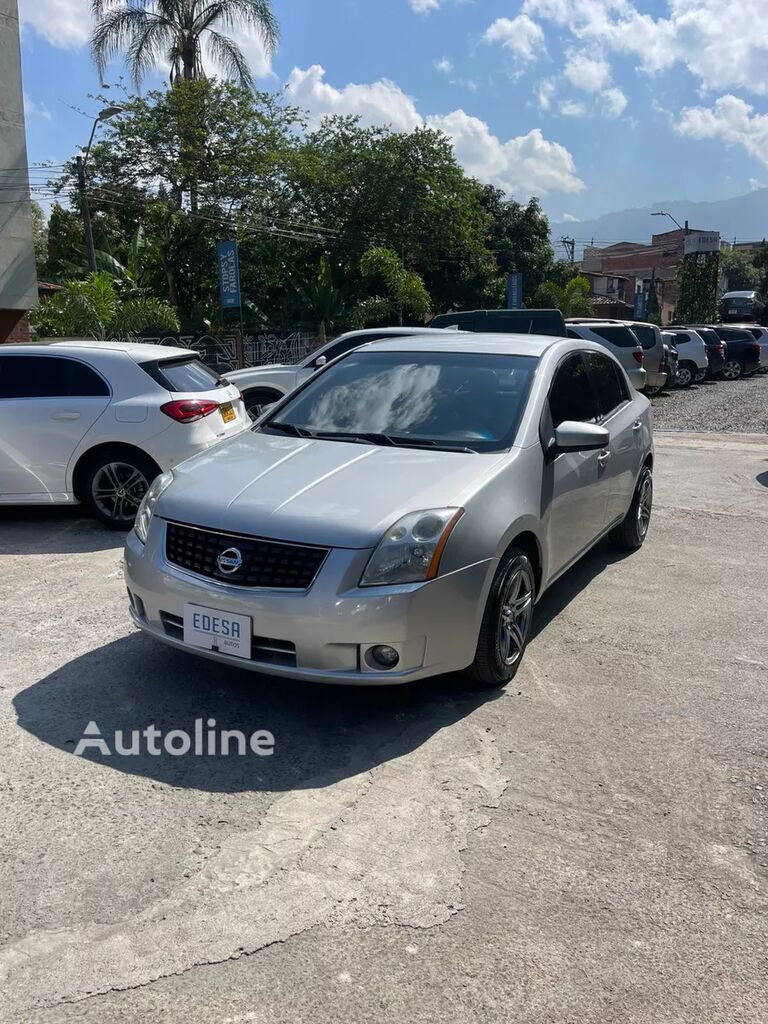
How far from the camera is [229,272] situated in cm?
2138

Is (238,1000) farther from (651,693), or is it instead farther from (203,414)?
A: (203,414)

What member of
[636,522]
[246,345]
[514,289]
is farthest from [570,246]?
[636,522]

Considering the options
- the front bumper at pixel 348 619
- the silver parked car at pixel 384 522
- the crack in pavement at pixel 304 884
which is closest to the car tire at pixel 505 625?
the silver parked car at pixel 384 522

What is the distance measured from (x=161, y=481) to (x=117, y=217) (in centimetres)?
2687

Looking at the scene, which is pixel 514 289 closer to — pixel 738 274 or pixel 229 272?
pixel 229 272

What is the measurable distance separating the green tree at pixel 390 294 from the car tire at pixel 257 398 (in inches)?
646

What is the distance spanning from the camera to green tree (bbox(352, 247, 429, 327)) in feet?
88.0

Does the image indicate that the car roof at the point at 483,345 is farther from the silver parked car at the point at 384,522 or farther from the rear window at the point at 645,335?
the rear window at the point at 645,335

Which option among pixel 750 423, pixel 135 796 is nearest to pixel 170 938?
pixel 135 796

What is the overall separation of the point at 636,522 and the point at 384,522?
3.62 m

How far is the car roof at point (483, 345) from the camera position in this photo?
209 inches

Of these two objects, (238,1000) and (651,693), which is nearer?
(238,1000)

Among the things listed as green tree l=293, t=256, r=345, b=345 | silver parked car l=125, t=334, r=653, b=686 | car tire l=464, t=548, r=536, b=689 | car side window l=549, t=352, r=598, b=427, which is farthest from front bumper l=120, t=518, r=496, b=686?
green tree l=293, t=256, r=345, b=345

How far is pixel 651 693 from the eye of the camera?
440 centimetres
